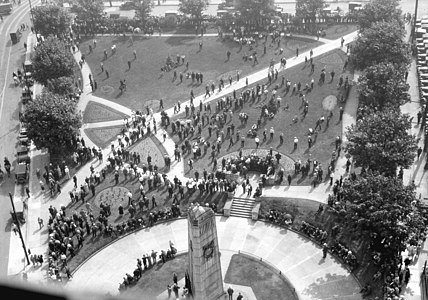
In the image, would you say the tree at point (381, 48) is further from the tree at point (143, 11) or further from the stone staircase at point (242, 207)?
the tree at point (143, 11)

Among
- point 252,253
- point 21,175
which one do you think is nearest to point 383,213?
point 252,253

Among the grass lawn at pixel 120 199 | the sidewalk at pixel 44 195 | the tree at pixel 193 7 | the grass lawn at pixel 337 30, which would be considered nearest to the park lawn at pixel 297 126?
the sidewalk at pixel 44 195

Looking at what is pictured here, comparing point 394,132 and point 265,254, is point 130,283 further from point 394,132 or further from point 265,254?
point 394,132

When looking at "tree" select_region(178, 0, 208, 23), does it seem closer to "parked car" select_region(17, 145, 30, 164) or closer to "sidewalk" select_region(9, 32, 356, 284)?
"sidewalk" select_region(9, 32, 356, 284)

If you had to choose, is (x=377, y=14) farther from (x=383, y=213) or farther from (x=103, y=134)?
(x=383, y=213)

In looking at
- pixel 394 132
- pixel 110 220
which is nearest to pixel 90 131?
pixel 110 220
